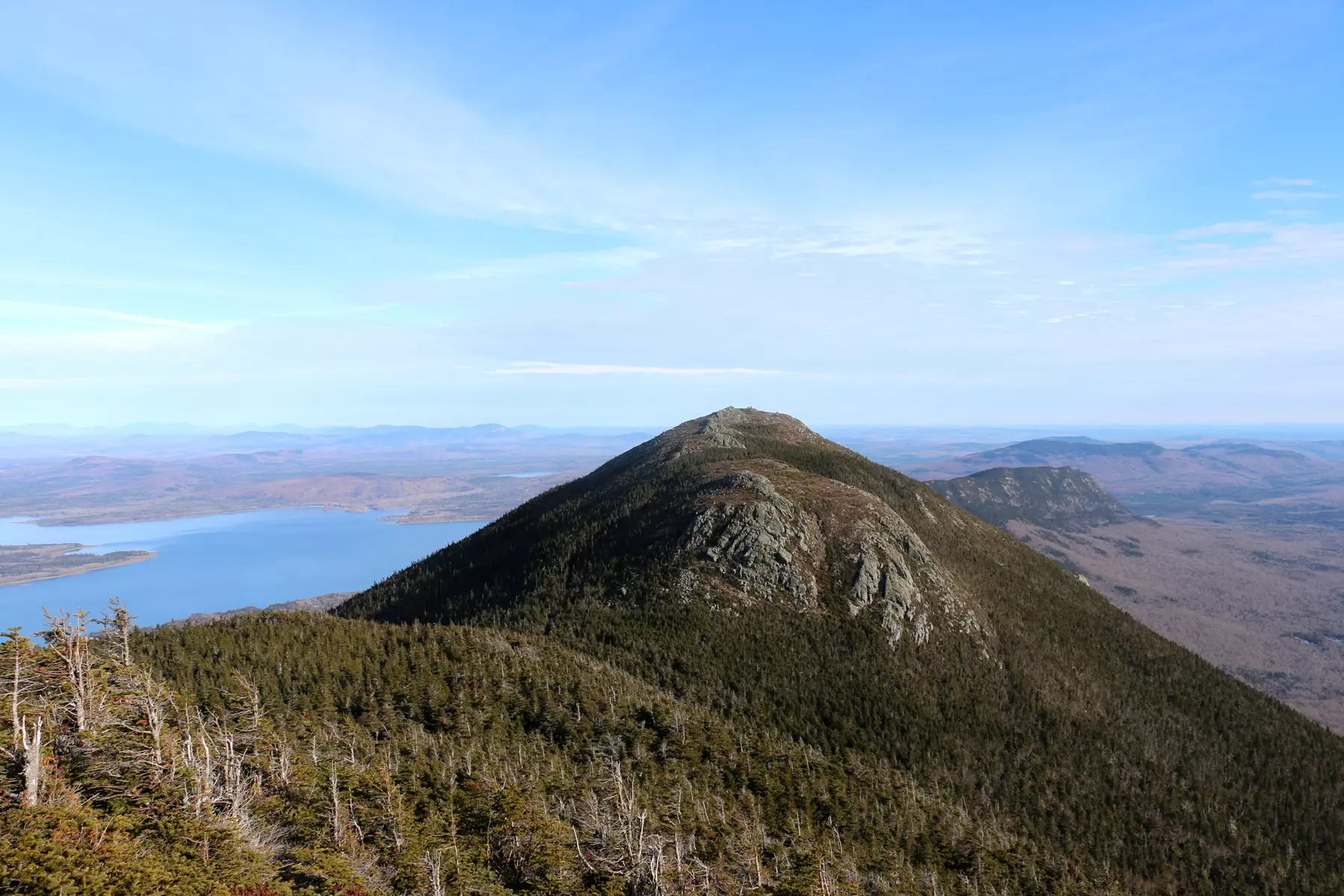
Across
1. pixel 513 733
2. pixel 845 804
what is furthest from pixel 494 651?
pixel 845 804

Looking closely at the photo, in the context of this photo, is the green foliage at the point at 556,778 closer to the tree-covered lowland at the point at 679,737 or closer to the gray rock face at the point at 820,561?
the tree-covered lowland at the point at 679,737

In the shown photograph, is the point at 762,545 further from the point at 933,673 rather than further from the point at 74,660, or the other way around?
the point at 74,660

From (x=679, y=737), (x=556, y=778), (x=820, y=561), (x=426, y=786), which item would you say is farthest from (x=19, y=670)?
(x=820, y=561)

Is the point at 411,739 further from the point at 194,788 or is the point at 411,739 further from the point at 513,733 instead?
the point at 194,788

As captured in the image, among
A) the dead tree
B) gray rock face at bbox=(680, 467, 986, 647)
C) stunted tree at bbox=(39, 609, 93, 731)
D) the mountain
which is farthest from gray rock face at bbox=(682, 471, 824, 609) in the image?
the dead tree

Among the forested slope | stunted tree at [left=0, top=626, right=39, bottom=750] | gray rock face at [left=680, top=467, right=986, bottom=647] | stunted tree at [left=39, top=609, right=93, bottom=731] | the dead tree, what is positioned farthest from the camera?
gray rock face at [left=680, top=467, right=986, bottom=647]

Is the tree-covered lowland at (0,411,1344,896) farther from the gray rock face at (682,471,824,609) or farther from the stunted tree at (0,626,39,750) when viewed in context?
the gray rock face at (682,471,824,609)

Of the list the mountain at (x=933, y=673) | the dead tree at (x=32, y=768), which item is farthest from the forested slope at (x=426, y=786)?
the mountain at (x=933, y=673)
